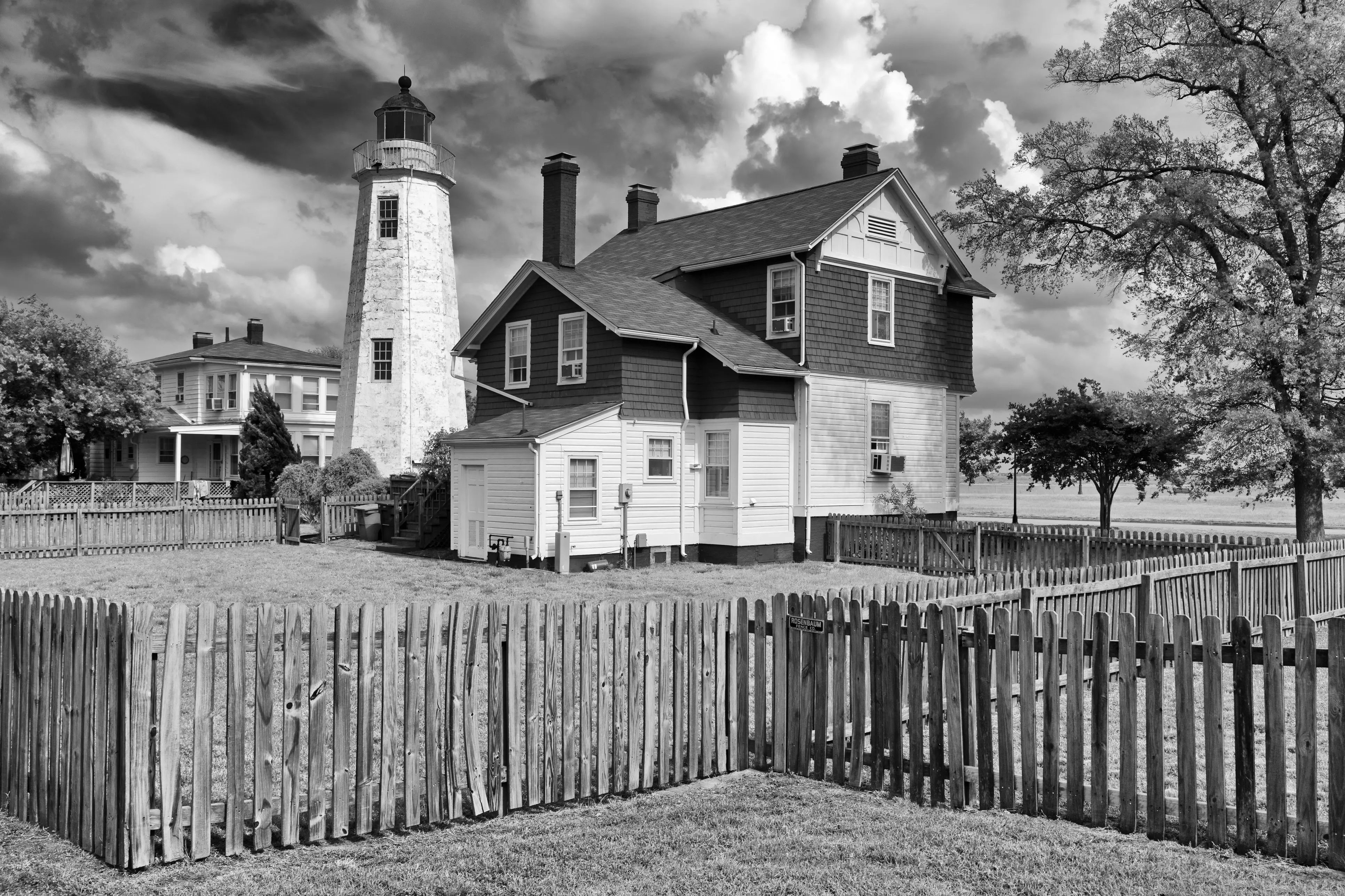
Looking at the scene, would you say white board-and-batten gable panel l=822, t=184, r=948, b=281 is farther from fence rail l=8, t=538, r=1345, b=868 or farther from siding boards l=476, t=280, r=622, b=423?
fence rail l=8, t=538, r=1345, b=868

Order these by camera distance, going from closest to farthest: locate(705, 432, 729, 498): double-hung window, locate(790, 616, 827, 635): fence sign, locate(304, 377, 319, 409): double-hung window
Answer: locate(790, 616, 827, 635): fence sign, locate(705, 432, 729, 498): double-hung window, locate(304, 377, 319, 409): double-hung window

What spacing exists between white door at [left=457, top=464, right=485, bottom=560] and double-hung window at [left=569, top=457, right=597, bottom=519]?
8.83ft

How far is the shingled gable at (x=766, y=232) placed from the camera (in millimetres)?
28719

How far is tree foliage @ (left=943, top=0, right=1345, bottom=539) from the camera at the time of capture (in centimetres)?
2708

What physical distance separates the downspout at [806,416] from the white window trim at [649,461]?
3492mm

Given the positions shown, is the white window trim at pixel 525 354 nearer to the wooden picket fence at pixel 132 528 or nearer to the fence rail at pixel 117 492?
the wooden picket fence at pixel 132 528

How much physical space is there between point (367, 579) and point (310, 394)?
33.9 m

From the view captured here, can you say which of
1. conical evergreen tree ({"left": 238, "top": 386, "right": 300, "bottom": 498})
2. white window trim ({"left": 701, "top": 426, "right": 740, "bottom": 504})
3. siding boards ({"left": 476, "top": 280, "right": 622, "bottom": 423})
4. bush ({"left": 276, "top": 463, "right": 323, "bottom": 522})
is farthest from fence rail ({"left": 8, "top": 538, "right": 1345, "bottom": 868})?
conical evergreen tree ({"left": 238, "top": 386, "right": 300, "bottom": 498})

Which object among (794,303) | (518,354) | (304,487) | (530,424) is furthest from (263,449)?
(794,303)

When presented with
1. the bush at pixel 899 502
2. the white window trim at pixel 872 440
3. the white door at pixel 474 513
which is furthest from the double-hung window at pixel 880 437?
the white door at pixel 474 513

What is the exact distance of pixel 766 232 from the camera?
30.2 metres

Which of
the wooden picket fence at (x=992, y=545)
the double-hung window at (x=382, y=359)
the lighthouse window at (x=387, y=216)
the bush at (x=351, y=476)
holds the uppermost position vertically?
the lighthouse window at (x=387, y=216)

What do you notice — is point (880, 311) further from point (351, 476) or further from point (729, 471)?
point (351, 476)

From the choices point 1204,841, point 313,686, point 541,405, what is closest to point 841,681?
point 1204,841
